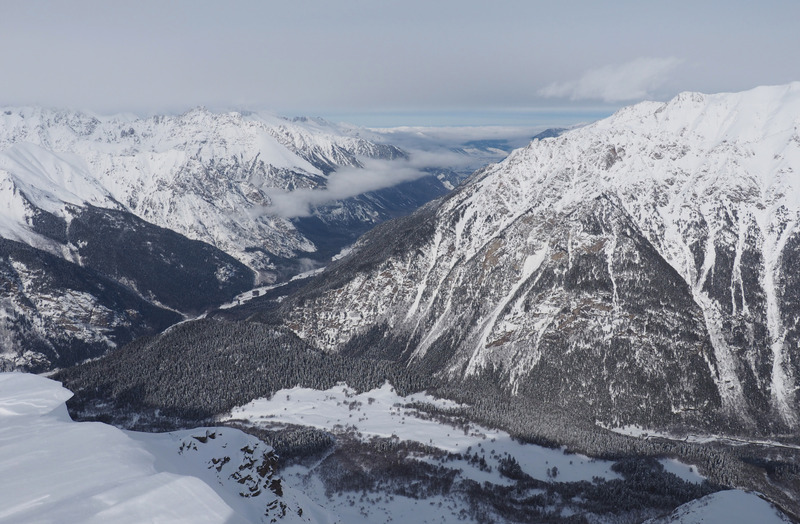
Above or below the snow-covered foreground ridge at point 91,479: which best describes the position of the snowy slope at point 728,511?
below

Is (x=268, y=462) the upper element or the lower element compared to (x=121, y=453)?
lower

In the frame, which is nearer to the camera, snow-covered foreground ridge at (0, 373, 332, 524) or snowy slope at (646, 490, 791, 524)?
snow-covered foreground ridge at (0, 373, 332, 524)

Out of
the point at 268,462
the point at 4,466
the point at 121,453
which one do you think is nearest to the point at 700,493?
the point at 268,462

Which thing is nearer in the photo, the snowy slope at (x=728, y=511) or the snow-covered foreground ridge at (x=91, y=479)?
the snow-covered foreground ridge at (x=91, y=479)

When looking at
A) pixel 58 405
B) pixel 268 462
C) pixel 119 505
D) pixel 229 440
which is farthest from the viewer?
pixel 229 440

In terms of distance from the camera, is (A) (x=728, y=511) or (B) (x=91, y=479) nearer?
(B) (x=91, y=479)

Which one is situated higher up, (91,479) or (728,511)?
(91,479)

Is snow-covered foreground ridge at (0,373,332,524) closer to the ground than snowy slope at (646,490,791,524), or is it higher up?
higher up

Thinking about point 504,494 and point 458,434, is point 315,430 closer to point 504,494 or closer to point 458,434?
point 458,434
